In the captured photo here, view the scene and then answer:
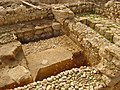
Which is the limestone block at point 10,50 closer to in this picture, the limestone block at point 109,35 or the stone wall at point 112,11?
the limestone block at point 109,35

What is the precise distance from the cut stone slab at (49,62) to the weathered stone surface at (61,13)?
1301 millimetres

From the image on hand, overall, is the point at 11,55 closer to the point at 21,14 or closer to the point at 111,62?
the point at 21,14

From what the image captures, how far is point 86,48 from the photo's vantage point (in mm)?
4918

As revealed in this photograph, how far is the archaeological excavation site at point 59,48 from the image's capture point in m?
3.30

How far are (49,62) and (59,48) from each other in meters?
0.80

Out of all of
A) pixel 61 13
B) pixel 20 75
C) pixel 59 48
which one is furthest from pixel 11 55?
pixel 61 13

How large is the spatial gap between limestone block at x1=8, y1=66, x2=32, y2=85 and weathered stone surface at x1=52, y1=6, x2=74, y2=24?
2.49m

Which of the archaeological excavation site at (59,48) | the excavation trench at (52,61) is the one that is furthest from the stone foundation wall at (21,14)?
the excavation trench at (52,61)

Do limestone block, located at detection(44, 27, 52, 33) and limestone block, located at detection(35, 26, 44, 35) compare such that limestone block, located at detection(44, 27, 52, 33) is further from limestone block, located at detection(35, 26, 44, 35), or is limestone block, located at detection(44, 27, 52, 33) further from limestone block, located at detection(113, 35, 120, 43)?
limestone block, located at detection(113, 35, 120, 43)

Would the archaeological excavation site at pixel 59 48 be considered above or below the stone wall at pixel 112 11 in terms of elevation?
below

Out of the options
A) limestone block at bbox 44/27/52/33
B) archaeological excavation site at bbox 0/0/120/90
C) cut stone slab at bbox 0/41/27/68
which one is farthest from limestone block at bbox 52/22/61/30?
cut stone slab at bbox 0/41/27/68

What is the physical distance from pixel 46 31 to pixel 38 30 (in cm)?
32

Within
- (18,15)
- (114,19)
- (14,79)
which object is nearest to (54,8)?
(18,15)

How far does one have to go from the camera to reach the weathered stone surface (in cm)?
576
